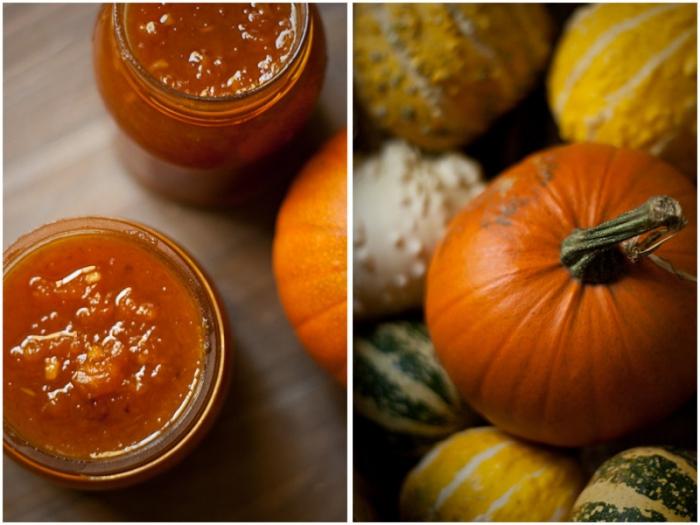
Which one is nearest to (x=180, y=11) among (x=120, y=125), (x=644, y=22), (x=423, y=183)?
(x=120, y=125)

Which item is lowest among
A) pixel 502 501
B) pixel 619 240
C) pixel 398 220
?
pixel 502 501

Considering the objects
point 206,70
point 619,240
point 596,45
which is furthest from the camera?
point 596,45

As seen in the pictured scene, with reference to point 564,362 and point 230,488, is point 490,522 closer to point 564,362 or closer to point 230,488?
point 564,362

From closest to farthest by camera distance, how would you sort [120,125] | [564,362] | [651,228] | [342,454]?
[651,228]
[564,362]
[120,125]
[342,454]

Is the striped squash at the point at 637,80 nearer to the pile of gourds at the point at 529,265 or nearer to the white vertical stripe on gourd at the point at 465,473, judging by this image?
the pile of gourds at the point at 529,265

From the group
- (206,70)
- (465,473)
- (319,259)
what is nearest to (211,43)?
(206,70)

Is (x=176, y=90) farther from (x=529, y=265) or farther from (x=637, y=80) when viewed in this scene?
(x=637, y=80)

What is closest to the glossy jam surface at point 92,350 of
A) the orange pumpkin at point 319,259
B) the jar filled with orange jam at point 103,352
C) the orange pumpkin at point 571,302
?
the jar filled with orange jam at point 103,352
